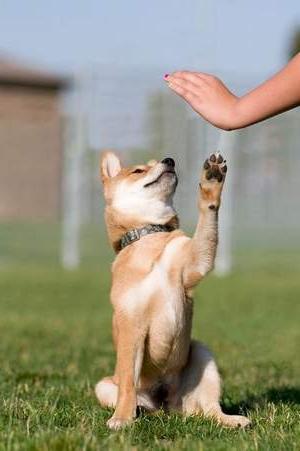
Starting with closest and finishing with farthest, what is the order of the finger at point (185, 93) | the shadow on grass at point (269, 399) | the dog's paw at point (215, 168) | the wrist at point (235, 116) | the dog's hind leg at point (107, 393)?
the wrist at point (235, 116), the finger at point (185, 93), the dog's paw at point (215, 168), the dog's hind leg at point (107, 393), the shadow on grass at point (269, 399)

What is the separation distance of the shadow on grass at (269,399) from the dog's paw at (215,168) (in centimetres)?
123

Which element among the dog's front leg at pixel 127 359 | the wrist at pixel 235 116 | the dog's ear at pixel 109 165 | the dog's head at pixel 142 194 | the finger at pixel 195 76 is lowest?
the dog's front leg at pixel 127 359

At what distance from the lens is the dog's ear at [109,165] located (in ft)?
17.8

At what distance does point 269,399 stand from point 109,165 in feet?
A: 4.74

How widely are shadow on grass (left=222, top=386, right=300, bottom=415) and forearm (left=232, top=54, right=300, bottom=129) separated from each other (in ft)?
5.17

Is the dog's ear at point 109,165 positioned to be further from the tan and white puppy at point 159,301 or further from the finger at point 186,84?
the finger at point 186,84

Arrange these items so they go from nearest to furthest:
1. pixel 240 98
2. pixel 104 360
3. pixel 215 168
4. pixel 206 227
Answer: pixel 240 98
pixel 215 168
pixel 206 227
pixel 104 360

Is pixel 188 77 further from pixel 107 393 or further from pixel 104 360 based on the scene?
pixel 104 360

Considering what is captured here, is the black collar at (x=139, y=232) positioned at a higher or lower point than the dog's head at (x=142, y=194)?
lower

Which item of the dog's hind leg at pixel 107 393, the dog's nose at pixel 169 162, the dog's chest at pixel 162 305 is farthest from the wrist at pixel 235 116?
the dog's hind leg at pixel 107 393

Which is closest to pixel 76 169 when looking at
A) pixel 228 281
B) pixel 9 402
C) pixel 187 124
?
pixel 187 124

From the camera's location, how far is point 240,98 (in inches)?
162

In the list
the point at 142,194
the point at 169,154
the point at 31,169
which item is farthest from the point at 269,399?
the point at 31,169

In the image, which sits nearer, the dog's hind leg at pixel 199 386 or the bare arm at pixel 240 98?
the bare arm at pixel 240 98
